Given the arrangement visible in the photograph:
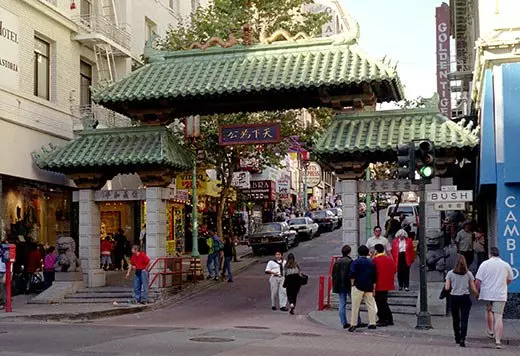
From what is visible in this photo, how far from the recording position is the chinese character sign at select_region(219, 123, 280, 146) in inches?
856

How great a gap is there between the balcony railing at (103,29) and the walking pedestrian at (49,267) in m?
8.87

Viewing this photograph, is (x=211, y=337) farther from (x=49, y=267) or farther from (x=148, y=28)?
(x=148, y=28)

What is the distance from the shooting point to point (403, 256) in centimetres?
1964

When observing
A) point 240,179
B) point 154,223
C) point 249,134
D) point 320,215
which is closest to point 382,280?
point 249,134

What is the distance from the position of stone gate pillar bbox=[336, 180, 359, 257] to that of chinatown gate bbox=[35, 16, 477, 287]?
0.03 metres

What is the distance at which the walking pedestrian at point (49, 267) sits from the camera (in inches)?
888

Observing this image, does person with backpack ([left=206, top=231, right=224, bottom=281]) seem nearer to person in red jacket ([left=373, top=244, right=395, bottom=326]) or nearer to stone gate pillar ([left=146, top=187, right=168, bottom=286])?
stone gate pillar ([left=146, top=187, right=168, bottom=286])

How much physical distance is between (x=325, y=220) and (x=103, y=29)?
28051mm

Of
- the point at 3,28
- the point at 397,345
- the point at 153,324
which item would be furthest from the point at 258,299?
the point at 3,28

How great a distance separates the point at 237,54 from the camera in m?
22.4

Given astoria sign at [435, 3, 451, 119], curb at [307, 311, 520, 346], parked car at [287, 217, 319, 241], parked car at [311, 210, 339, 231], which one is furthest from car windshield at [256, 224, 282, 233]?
curb at [307, 311, 520, 346]

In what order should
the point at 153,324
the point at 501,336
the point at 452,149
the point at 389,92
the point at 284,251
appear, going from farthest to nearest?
the point at 284,251, the point at 389,92, the point at 452,149, the point at 153,324, the point at 501,336

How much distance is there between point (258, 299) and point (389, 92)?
7.79m

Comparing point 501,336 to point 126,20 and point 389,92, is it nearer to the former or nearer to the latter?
point 389,92
